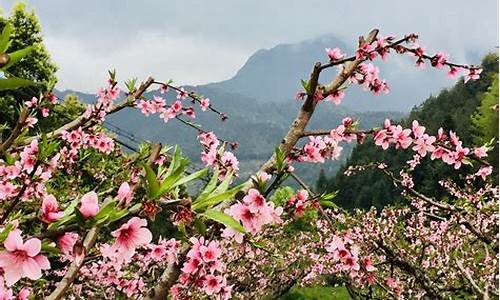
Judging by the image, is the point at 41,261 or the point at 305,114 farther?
the point at 305,114

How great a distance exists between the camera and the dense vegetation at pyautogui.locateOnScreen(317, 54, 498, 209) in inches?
1797

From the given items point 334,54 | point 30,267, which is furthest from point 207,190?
point 334,54

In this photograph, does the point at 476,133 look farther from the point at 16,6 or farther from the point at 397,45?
the point at 397,45

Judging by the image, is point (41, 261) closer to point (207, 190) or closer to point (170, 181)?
point (170, 181)

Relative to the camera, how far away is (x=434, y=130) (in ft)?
200

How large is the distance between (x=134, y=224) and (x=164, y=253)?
2.52 m

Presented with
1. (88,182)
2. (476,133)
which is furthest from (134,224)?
(476,133)

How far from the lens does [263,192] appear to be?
200 cm

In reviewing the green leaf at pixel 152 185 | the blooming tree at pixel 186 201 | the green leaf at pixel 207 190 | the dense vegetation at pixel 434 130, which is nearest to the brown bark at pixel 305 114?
the blooming tree at pixel 186 201

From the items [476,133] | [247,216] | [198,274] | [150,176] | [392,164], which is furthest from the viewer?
[392,164]

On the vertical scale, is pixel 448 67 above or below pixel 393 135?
above

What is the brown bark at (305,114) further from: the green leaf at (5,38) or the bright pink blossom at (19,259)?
the green leaf at (5,38)

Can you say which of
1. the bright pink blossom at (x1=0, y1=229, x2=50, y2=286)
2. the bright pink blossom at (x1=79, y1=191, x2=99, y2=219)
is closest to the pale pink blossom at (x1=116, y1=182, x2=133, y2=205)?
the bright pink blossom at (x1=79, y1=191, x2=99, y2=219)

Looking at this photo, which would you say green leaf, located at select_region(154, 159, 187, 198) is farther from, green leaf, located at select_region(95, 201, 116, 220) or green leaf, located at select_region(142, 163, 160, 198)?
green leaf, located at select_region(95, 201, 116, 220)
